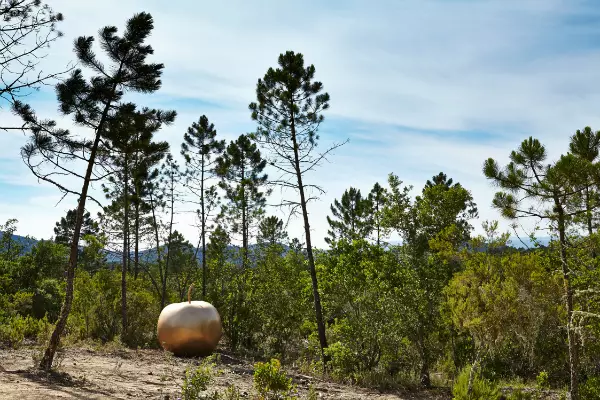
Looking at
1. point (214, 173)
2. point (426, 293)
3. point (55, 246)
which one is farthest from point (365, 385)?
point (55, 246)

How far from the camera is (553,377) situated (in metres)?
15.8

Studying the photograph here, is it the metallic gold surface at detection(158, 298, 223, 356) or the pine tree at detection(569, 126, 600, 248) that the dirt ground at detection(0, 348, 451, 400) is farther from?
the pine tree at detection(569, 126, 600, 248)

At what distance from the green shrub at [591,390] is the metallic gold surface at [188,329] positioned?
31.5ft

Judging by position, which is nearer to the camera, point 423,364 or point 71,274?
point 71,274

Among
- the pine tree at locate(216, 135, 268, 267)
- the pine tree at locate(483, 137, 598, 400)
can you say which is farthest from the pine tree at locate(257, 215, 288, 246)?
the pine tree at locate(483, 137, 598, 400)

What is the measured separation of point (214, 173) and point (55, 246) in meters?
13.3

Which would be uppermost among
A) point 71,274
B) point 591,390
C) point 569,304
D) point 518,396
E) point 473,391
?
point 71,274

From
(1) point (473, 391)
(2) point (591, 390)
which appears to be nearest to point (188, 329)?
(1) point (473, 391)

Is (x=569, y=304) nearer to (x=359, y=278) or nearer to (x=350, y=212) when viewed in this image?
(x=359, y=278)

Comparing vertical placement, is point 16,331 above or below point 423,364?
above

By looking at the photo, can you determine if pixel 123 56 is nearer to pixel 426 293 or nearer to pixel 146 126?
pixel 146 126

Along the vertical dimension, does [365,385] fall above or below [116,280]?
below

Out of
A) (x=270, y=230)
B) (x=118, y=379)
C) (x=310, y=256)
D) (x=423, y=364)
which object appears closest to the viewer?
(x=118, y=379)

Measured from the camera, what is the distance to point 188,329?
13.2m
